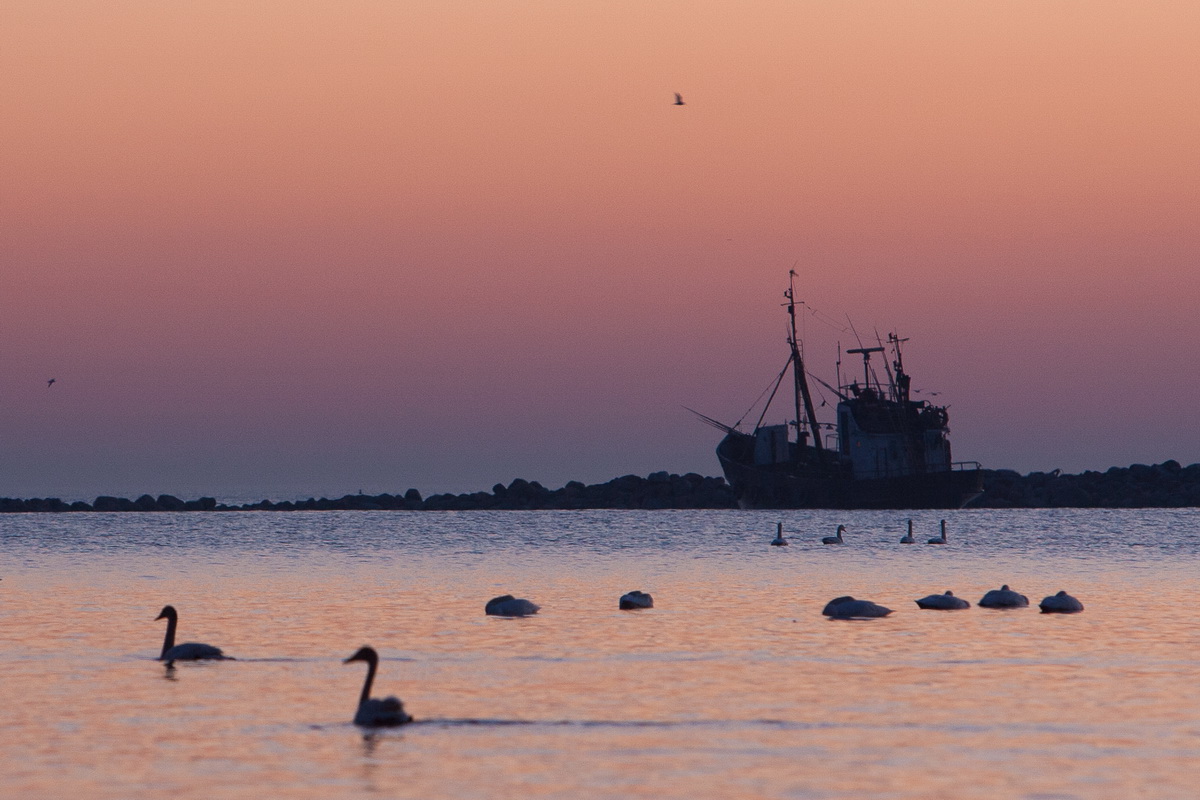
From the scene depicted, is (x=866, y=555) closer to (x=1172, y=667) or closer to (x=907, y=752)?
(x=1172, y=667)

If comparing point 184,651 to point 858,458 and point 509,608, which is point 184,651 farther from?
point 858,458

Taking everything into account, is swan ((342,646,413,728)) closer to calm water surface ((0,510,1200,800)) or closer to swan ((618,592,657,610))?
calm water surface ((0,510,1200,800))

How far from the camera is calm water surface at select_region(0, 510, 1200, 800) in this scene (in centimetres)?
1858

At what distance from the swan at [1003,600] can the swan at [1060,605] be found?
3.73 ft

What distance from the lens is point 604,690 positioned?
25781mm

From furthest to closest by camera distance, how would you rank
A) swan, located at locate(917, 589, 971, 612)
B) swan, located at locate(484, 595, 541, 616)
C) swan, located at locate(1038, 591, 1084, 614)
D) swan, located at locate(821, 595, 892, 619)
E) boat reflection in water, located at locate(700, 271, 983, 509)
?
boat reflection in water, located at locate(700, 271, 983, 509) → swan, located at locate(917, 589, 971, 612) → swan, located at locate(1038, 591, 1084, 614) → swan, located at locate(484, 595, 541, 616) → swan, located at locate(821, 595, 892, 619)

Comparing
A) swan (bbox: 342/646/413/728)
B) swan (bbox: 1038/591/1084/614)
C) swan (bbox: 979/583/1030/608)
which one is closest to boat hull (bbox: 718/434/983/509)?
swan (bbox: 979/583/1030/608)

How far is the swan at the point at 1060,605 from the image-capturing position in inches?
1569

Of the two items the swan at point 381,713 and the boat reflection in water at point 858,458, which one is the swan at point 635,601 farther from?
the boat reflection in water at point 858,458

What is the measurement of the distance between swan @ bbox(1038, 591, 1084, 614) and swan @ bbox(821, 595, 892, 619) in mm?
4671

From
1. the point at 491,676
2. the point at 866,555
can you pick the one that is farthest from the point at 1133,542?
the point at 491,676

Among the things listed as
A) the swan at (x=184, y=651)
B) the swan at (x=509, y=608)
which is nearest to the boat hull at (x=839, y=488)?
the swan at (x=509, y=608)

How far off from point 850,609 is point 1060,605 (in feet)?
19.4

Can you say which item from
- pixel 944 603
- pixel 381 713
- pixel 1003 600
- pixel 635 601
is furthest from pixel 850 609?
pixel 381 713
